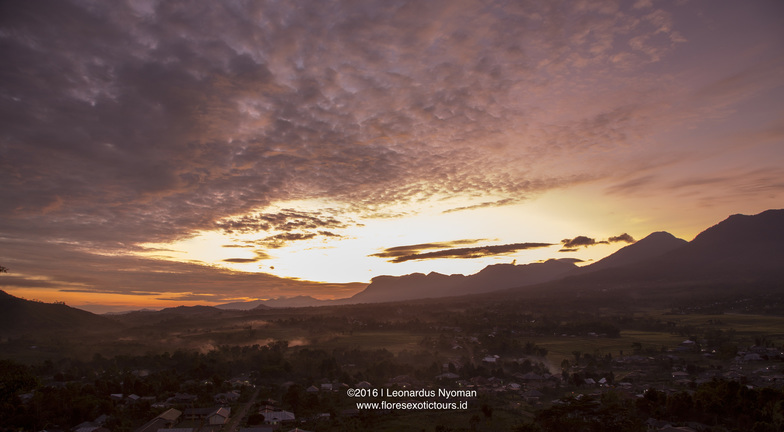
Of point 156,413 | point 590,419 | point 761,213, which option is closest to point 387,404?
point 590,419

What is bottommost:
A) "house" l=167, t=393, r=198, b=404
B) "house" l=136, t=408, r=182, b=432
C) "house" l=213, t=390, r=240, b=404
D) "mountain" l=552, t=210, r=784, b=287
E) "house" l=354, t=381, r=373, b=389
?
"house" l=354, t=381, r=373, b=389

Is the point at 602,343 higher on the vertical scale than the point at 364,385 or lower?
lower

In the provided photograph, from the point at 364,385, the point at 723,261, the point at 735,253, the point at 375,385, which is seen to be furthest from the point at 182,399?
the point at 735,253

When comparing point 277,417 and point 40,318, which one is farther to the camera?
point 40,318

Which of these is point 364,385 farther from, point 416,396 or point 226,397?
point 226,397

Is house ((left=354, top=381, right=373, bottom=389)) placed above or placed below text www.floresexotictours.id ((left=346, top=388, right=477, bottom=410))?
above

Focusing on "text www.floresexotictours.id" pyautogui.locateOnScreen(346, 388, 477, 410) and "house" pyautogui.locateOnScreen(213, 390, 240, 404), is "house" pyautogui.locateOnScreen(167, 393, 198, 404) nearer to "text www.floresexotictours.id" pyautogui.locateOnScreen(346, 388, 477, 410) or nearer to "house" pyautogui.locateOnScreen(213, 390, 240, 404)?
"house" pyautogui.locateOnScreen(213, 390, 240, 404)

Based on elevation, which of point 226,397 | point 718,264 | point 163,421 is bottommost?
point 226,397

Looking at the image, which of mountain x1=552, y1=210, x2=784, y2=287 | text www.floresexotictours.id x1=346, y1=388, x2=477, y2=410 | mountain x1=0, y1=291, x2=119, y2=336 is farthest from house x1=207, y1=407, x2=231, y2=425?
mountain x1=552, y1=210, x2=784, y2=287
